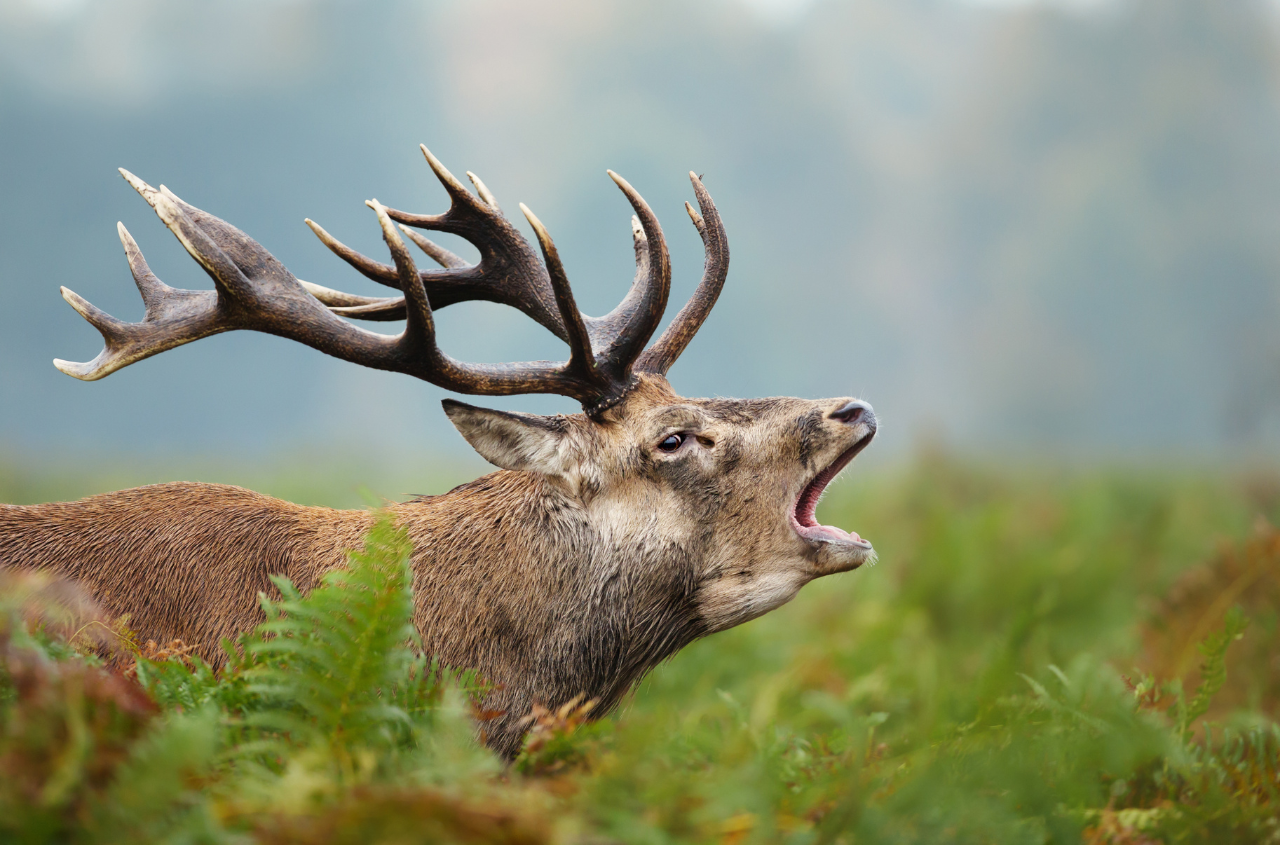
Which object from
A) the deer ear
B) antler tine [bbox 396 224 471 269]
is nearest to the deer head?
the deer ear

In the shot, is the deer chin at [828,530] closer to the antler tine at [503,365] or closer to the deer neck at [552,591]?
the deer neck at [552,591]

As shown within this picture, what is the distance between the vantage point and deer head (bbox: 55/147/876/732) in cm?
356

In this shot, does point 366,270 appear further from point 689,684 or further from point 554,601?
point 689,684

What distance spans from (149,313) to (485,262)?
150 centimetres

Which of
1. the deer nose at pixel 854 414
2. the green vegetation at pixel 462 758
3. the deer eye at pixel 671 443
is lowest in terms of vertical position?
the green vegetation at pixel 462 758

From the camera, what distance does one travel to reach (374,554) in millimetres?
2320

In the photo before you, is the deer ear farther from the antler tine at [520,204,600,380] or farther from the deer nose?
the deer nose

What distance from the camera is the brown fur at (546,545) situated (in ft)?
11.2

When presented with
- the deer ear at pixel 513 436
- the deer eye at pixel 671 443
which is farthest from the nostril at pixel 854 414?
the deer ear at pixel 513 436

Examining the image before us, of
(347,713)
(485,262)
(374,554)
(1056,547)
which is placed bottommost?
(1056,547)

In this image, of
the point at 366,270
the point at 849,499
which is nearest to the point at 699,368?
the point at 849,499

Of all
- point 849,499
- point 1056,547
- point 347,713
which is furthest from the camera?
point 849,499

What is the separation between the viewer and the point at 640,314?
3916mm

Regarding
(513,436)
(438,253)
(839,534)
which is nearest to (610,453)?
(513,436)
